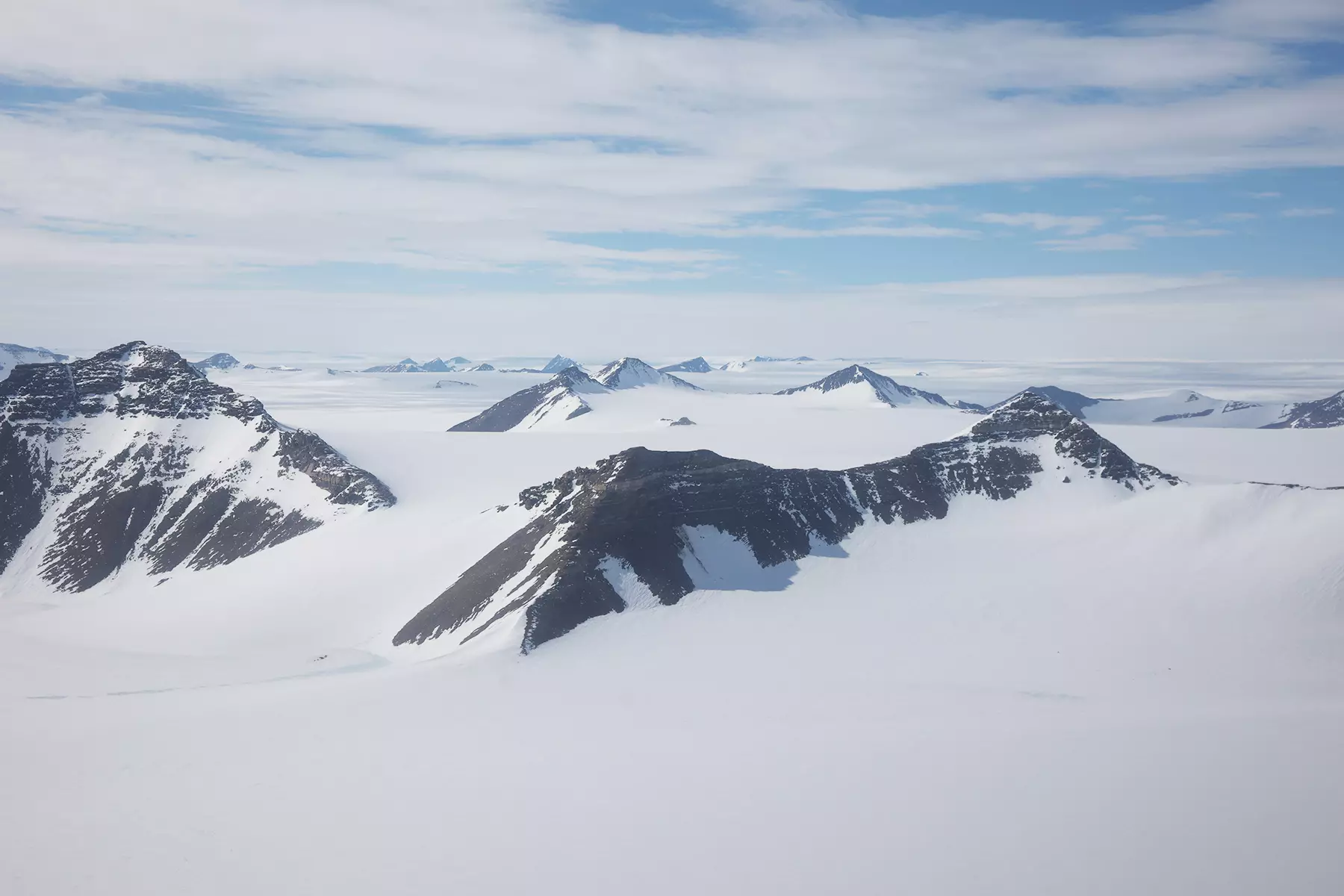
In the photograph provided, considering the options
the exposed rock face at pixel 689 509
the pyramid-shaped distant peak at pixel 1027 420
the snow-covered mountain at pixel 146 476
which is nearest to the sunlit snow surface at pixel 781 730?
the exposed rock face at pixel 689 509

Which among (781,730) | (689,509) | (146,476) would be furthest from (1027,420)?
(146,476)

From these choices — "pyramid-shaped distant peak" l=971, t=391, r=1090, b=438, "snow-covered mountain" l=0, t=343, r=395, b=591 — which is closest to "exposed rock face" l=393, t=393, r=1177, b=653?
"pyramid-shaped distant peak" l=971, t=391, r=1090, b=438

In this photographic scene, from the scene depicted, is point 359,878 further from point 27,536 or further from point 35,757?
point 27,536

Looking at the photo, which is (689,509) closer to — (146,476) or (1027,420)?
(1027,420)

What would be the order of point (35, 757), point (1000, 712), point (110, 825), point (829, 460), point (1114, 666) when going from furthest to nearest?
point (829, 460) < point (1114, 666) < point (1000, 712) < point (35, 757) < point (110, 825)

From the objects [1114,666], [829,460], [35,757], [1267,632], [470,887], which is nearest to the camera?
[470,887]

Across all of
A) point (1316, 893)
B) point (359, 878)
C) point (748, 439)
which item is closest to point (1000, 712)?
point (1316, 893)

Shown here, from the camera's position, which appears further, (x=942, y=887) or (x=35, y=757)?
(x=35, y=757)

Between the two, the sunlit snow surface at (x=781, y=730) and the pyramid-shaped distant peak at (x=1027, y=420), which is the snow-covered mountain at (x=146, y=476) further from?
the pyramid-shaped distant peak at (x=1027, y=420)
